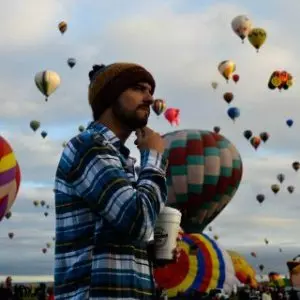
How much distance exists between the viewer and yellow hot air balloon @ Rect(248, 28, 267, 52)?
40906 millimetres

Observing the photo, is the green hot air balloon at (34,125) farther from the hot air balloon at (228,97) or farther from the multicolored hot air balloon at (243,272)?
the multicolored hot air balloon at (243,272)

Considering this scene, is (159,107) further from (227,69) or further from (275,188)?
(275,188)

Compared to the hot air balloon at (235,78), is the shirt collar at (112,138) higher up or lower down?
lower down

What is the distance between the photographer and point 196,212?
36.8 m

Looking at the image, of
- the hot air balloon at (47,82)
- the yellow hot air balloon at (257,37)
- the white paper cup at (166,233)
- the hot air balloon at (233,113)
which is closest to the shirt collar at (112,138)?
the white paper cup at (166,233)

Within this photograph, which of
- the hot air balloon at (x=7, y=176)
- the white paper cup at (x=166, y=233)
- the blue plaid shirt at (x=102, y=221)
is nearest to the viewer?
the blue plaid shirt at (x=102, y=221)

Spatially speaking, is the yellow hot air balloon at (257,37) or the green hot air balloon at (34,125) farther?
the green hot air balloon at (34,125)

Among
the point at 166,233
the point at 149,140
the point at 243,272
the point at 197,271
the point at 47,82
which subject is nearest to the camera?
the point at 166,233

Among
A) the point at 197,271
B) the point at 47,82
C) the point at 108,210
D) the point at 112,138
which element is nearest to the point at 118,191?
the point at 108,210

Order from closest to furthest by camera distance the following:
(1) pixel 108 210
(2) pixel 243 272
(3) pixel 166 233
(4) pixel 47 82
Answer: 1. (1) pixel 108 210
2. (3) pixel 166 233
3. (2) pixel 243 272
4. (4) pixel 47 82

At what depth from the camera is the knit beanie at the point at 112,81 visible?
3013 mm

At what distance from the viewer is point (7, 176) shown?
24250 millimetres

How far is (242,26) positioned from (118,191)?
4035cm

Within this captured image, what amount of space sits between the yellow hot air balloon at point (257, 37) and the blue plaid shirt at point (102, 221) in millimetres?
39061
